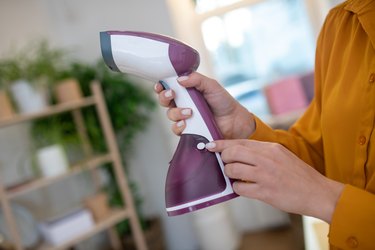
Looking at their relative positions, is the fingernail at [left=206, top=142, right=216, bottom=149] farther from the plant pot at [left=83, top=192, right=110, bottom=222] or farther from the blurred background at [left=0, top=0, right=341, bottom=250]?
the plant pot at [left=83, top=192, right=110, bottom=222]

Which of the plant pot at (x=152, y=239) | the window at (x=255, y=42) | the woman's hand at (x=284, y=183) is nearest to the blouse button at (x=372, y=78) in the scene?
the woman's hand at (x=284, y=183)

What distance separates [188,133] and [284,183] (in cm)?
20

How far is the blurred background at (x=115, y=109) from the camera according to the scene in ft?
6.04

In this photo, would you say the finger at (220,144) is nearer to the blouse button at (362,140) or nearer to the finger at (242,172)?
the finger at (242,172)

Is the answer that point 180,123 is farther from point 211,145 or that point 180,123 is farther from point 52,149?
point 52,149

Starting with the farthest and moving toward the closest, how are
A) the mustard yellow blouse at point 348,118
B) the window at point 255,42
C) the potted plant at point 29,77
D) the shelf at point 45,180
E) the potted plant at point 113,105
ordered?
1. the window at point 255,42
2. the potted plant at point 113,105
3. the potted plant at point 29,77
4. the shelf at point 45,180
5. the mustard yellow blouse at point 348,118

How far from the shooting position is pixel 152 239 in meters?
2.23

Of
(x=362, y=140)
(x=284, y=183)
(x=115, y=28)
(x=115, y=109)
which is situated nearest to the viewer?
(x=284, y=183)

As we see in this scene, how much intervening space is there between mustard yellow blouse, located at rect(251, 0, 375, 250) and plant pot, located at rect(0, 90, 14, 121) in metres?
1.40

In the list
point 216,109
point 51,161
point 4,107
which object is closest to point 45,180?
point 51,161

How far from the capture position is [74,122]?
2164 mm

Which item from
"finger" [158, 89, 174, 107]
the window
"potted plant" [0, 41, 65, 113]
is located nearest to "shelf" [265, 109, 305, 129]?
the window

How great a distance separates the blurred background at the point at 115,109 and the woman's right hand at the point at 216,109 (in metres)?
1.31

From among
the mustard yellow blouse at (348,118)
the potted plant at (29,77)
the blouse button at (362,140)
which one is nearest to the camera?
the mustard yellow blouse at (348,118)
